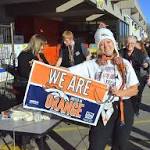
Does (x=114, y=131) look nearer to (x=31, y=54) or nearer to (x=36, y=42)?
(x=36, y=42)

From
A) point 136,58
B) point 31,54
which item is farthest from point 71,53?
point 136,58

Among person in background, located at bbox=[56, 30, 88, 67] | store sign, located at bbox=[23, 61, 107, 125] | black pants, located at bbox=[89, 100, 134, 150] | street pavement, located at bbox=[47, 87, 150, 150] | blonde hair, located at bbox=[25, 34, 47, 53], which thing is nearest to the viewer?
black pants, located at bbox=[89, 100, 134, 150]

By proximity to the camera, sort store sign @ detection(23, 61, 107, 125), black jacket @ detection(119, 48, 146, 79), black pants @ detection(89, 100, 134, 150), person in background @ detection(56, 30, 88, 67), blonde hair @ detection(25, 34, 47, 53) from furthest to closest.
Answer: person in background @ detection(56, 30, 88, 67), black jacket @ detection(119, 48, 146, 79), blonde hair @ detection(25, 34, 47, 53), store sign @ detection(23, 61, 107, 125), black pants @ detection(89, 100, 134, 150)

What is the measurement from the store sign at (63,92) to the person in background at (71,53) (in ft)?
11.7

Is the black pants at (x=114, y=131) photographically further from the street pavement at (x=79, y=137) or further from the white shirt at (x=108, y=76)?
the street pavement at (x=79, y=137)

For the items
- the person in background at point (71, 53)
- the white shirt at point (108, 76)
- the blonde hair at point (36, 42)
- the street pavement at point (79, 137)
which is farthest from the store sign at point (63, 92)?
the person in background at point (71, 53)

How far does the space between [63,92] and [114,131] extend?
0.66m

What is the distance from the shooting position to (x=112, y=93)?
4500 mm

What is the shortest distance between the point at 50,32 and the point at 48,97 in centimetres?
→ 2373

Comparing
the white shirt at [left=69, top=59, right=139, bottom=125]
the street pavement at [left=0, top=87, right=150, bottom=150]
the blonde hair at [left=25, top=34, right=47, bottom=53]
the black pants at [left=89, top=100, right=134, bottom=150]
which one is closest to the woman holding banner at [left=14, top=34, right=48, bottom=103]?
the blonde hair at [left=25, top=34, right=47, bottom=53]

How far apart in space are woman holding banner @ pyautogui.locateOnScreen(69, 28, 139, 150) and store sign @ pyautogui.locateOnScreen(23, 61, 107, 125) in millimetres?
164

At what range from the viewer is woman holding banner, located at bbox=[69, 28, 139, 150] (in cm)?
452

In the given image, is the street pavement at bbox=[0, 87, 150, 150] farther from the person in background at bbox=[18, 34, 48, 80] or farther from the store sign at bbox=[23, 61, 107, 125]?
the store sign at bbox=[23, 61, 107, 125]

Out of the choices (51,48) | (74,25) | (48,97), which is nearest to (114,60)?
(48,97)
